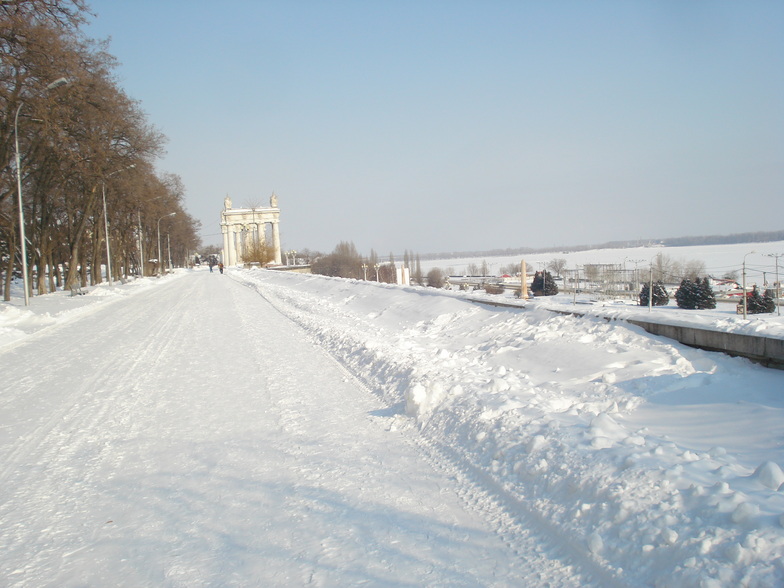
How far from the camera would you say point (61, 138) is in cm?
2491

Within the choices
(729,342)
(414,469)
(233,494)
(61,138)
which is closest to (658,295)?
(729,342)

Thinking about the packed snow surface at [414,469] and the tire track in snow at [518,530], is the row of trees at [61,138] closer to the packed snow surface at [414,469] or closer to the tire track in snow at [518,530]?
the packed snow surface at [414,469]

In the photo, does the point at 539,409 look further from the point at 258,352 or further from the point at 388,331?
the point at 388,331

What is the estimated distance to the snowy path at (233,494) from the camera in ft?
13.2

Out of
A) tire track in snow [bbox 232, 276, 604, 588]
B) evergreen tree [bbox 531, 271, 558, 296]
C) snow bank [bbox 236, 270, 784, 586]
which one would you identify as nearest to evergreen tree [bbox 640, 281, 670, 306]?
evergreen tree [bbox 531, 271, 558, 296]

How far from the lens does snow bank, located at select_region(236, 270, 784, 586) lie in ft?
12.2

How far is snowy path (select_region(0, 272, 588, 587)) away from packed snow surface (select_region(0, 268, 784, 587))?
0.02 m

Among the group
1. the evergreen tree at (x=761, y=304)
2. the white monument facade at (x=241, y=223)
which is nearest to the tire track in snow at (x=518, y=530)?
the evergreen tree at (x=761, y=304)

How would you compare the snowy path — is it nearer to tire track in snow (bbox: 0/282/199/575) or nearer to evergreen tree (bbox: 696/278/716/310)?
tire track in snow (bbox: 0/282/199/575)

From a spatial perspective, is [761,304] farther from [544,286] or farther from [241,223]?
[241,223]

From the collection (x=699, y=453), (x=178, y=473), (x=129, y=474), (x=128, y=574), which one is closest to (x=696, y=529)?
(x=699, y=453)

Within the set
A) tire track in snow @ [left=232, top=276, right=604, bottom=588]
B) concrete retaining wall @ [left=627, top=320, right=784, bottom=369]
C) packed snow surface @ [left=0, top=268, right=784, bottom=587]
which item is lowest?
tire track in snow @ [left=232, top=276, right=604, bottom=588]

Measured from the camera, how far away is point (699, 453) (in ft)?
16.5

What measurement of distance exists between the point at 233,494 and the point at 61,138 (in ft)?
81.3
